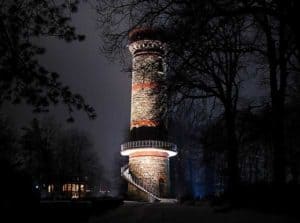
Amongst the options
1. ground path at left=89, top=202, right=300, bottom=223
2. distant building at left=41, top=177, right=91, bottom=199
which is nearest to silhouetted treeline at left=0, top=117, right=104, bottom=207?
distant building at left=41, top=177, right=91, bottom=199

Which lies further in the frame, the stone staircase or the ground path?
the stone staircase

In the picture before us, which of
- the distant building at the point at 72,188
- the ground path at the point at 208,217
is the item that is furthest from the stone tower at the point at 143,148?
the ground path at the point at 208,217

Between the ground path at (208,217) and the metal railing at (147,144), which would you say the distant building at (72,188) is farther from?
the ground path at (208,217)

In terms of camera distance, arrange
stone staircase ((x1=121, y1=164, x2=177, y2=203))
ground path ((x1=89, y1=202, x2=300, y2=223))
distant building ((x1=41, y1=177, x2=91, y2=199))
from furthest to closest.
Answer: distant building ((x1=41, y1=177, x2=91, y2=199)) < stone staircase ((x1=121, y1=164, x2=177, y2=203)) < ground path ((x1=89, y1=202, x2=300, y2=223))

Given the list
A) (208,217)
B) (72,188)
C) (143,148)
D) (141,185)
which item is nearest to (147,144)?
(143,148)

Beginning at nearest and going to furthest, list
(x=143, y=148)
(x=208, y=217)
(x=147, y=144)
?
(x=208, y=217) → (x=147, y=144) → (x=143, y=148)

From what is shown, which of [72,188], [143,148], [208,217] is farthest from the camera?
[72,188]

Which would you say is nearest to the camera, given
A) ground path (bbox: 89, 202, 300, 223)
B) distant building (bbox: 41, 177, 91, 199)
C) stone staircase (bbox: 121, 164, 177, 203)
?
ground path (bbox: 89, 202, 300, 223)

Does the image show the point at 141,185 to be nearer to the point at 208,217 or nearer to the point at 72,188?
the point at 72,188

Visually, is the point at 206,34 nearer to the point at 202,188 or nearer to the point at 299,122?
the point at 299,122

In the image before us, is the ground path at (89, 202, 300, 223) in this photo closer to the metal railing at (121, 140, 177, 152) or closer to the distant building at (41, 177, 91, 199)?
the metal railing at (121, 140, 177, 152)

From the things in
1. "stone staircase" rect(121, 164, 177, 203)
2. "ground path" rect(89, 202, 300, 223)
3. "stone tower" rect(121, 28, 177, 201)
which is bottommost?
"ground path" rect(89, 202, 300, 223)

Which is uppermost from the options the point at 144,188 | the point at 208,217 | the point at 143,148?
the point at 143,148

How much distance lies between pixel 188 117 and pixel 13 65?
1168 cm
